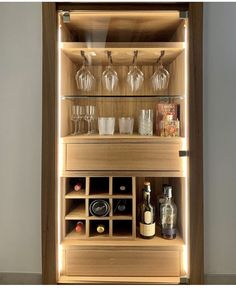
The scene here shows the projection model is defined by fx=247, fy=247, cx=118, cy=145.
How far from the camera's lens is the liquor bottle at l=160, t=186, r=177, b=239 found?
4.25ft

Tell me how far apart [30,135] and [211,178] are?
1.10 meters

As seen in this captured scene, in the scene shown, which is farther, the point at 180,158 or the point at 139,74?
the point at 139,74

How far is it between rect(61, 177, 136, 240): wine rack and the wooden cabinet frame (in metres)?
0.10

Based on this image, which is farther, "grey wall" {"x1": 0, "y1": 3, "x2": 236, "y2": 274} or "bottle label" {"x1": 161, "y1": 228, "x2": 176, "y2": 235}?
"grey wall" {"x1": 0, "y1": 3, "x2": 236, "y2": 274}

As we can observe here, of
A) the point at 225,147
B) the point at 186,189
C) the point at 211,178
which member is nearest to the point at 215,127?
the point at 225,147

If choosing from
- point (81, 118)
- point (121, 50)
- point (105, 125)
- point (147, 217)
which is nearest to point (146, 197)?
point (147, 217)

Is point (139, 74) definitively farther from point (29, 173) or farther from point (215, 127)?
point (29, 173)

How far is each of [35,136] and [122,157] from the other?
0.58 meters

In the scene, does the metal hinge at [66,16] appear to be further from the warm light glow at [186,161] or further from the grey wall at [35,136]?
the warm light glow at [186,161]

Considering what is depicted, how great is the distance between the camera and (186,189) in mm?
1209

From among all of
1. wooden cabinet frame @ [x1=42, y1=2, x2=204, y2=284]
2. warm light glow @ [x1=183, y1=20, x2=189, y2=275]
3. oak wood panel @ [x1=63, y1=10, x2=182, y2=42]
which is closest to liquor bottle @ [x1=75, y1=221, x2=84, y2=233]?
wooden cabinet frame @ [x1=42, y1=2, x2=204, y2=284]

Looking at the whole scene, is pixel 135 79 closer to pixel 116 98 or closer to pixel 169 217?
pixel 116 98

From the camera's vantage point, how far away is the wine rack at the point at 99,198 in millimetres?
1250

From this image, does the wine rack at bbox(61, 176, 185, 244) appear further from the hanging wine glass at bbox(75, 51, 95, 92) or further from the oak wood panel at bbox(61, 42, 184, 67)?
the oak wood panel at bbox(61, 42, 184, 67)
